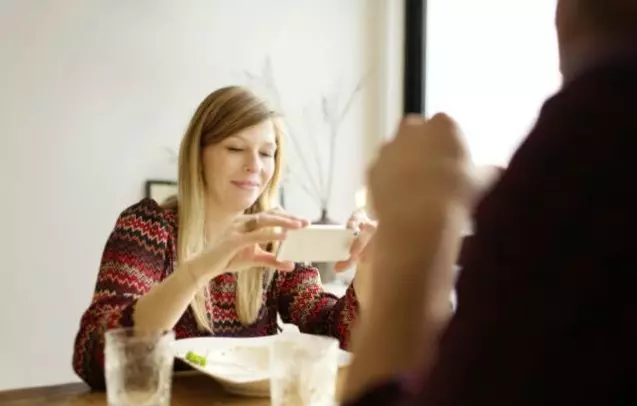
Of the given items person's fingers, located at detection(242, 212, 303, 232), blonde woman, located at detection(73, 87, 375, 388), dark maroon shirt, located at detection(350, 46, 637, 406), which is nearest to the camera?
dark maroon shirt, located at detection(350, 46, 637, 406)

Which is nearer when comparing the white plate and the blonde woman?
the white plate

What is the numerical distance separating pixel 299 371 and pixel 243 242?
13.8 inches

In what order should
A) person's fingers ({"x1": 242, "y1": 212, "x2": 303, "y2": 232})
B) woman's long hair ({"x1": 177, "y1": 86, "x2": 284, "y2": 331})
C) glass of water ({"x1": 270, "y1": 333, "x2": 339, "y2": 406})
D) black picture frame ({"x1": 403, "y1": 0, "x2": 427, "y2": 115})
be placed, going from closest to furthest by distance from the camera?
glass of water ({"x1": 270, "y1": 333, "x2": 339, "y2": 406}) → person's fingers ({"x1": 242, "y1": 212, "x2": 303, "y2": 232}) → woman's long hair ({"x1": 177, "y1": 86, "x2": 284, "y2": 331}) → black picture frame ({"x1": 403, "y1": 0, "x2": 427, "y2": 115})

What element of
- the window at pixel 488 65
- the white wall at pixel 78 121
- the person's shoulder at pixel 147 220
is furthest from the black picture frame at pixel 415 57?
the person's shoulder at pixel 147 220

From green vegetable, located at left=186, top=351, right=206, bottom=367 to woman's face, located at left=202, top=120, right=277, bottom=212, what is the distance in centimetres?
54

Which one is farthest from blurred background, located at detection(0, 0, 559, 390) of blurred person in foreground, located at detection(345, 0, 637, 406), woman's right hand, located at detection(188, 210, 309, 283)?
blurred person in foreground, located at detection(345, 0, 637, 406)

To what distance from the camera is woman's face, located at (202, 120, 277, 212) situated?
158 centimetres

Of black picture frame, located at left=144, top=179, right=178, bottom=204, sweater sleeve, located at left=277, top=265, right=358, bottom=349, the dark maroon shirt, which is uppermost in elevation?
the dark maroon shirt

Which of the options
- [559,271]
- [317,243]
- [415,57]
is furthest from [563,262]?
[415,57]

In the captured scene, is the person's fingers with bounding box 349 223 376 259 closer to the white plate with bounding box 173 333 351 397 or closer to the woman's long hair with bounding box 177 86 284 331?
the white plate with bounding box 173 333 351 397

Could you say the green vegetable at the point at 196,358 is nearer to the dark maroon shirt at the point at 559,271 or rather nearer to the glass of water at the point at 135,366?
the glass of water at the point at 135,366

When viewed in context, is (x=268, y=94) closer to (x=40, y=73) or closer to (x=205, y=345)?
(x=40, y=73)

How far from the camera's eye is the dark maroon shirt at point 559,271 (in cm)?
31

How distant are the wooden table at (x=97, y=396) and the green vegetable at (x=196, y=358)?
1.3 inches
